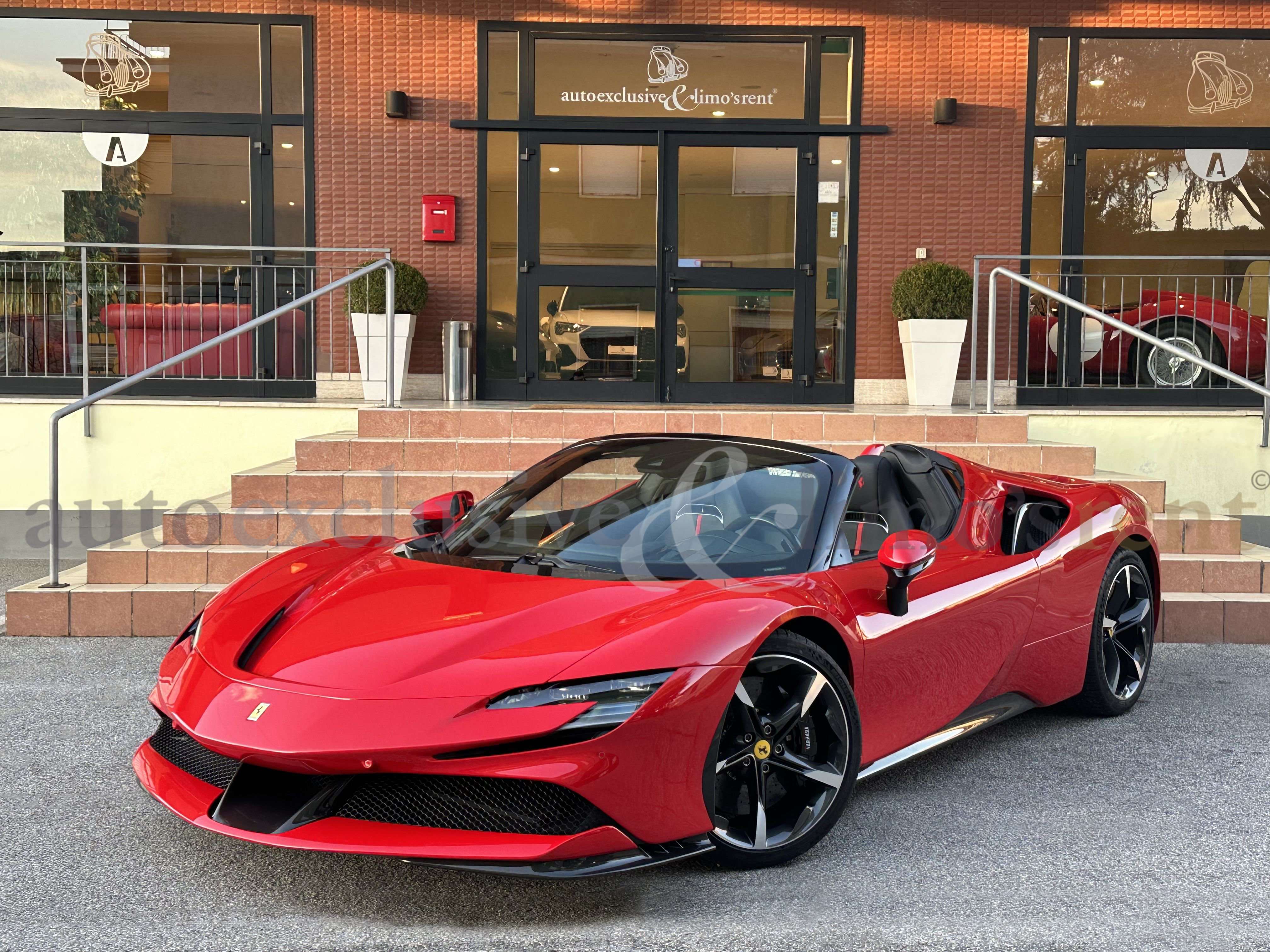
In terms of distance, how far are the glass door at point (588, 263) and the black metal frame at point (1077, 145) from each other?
330 cm

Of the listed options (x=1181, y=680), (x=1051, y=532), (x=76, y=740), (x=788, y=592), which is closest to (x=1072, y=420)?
(x=1181, y=680)

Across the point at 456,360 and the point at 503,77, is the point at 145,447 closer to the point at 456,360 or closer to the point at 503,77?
the point at 456,360

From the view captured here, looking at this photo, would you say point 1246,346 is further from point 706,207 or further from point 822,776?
point 822,776

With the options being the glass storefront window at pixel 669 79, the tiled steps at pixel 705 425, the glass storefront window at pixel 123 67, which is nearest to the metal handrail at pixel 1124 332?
the tiled steps at pixel 705 425

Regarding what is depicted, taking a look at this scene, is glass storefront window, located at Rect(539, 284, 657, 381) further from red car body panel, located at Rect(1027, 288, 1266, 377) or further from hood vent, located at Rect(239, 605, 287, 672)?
hood vent, located at Rect(239, 605, 287, 672)

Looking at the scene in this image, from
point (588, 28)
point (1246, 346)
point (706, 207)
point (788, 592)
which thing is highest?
point (588, 28)

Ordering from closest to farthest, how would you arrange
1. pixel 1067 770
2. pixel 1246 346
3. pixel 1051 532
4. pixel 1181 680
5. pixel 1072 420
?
1. pixel 1067 770
2. pixel 1051 532
3. pixel 1181 680
4. pixel 1072 420
5. pixel 1246 346

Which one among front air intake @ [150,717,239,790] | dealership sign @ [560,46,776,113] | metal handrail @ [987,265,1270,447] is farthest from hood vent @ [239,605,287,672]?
dealership sign @ [560,46,776,113]

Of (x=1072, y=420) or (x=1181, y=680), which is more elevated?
(x=1072, y=420)

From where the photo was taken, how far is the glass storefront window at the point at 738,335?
34.9ft

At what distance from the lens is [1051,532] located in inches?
174

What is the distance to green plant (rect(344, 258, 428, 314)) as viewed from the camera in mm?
9719

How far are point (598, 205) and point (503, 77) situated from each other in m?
1.38

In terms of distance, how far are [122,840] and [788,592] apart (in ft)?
6.34
